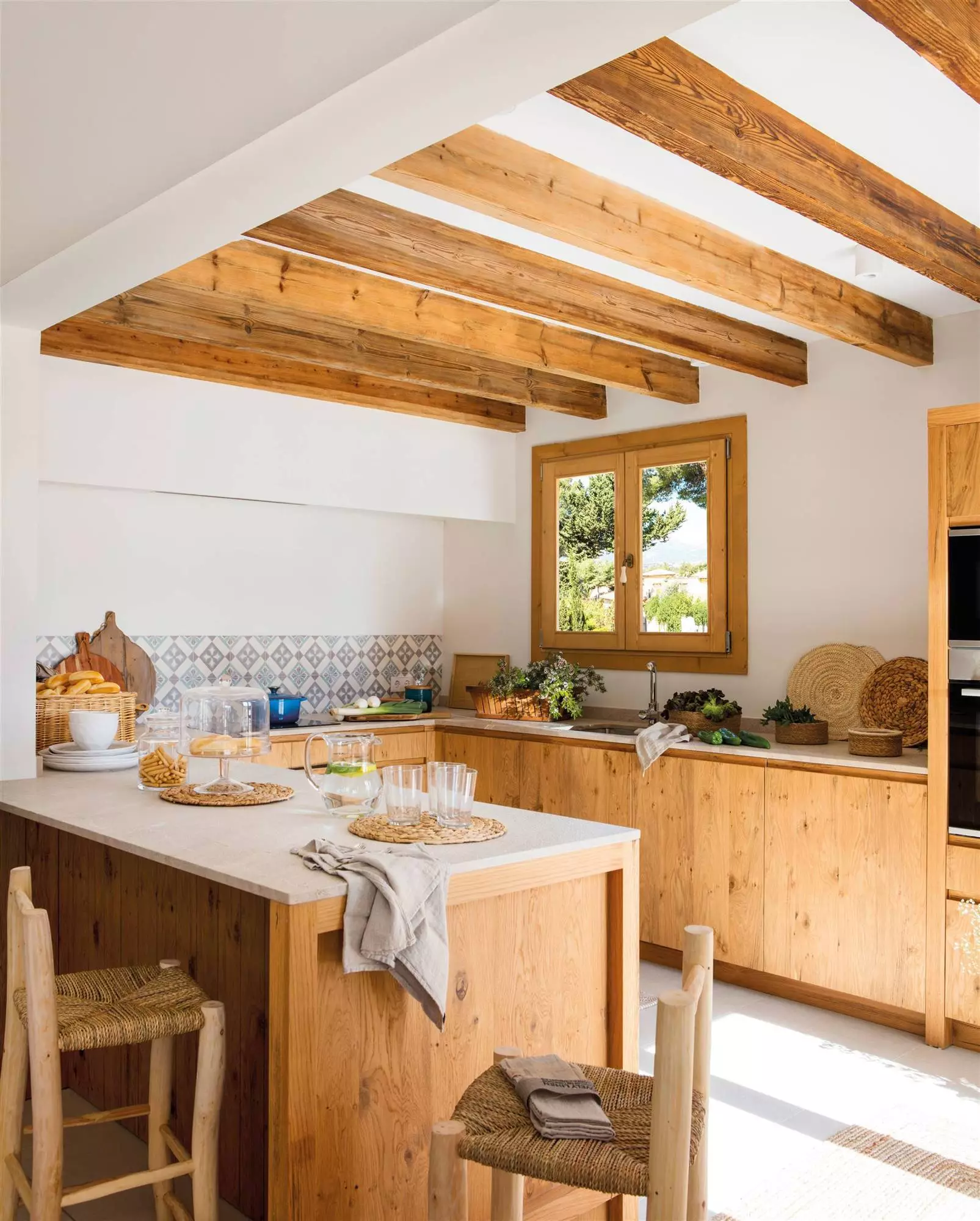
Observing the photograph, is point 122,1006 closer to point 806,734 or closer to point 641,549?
point 806,734

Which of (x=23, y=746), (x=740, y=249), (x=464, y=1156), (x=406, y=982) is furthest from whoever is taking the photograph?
(x=740, y=249)

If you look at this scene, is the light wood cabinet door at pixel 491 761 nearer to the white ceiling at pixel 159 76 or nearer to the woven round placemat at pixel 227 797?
the woven round placemat at pixel 227 797

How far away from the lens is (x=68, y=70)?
73.9 inches

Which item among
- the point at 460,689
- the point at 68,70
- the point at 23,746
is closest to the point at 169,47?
the point at 68,70

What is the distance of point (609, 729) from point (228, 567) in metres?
1.98

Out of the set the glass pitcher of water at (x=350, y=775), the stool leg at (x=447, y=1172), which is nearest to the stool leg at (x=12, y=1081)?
the glass pitcher of water at (x=350, y=775)

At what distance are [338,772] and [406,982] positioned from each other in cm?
70

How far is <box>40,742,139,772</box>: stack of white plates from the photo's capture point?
10.8 ft

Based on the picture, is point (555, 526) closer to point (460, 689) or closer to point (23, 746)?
point (460, 689)

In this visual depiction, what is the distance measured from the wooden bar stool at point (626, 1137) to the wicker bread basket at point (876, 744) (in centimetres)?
232

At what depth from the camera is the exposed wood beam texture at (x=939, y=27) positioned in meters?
1.94

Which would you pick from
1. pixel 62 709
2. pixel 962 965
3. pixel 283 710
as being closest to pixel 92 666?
pixel 62 709

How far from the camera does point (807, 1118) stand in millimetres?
3055

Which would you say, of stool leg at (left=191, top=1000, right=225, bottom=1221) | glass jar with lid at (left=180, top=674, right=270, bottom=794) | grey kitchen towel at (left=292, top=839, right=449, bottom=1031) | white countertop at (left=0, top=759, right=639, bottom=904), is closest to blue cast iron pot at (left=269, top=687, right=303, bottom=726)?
white countertop at (left=0, top=759, right=639, bottom=904)
